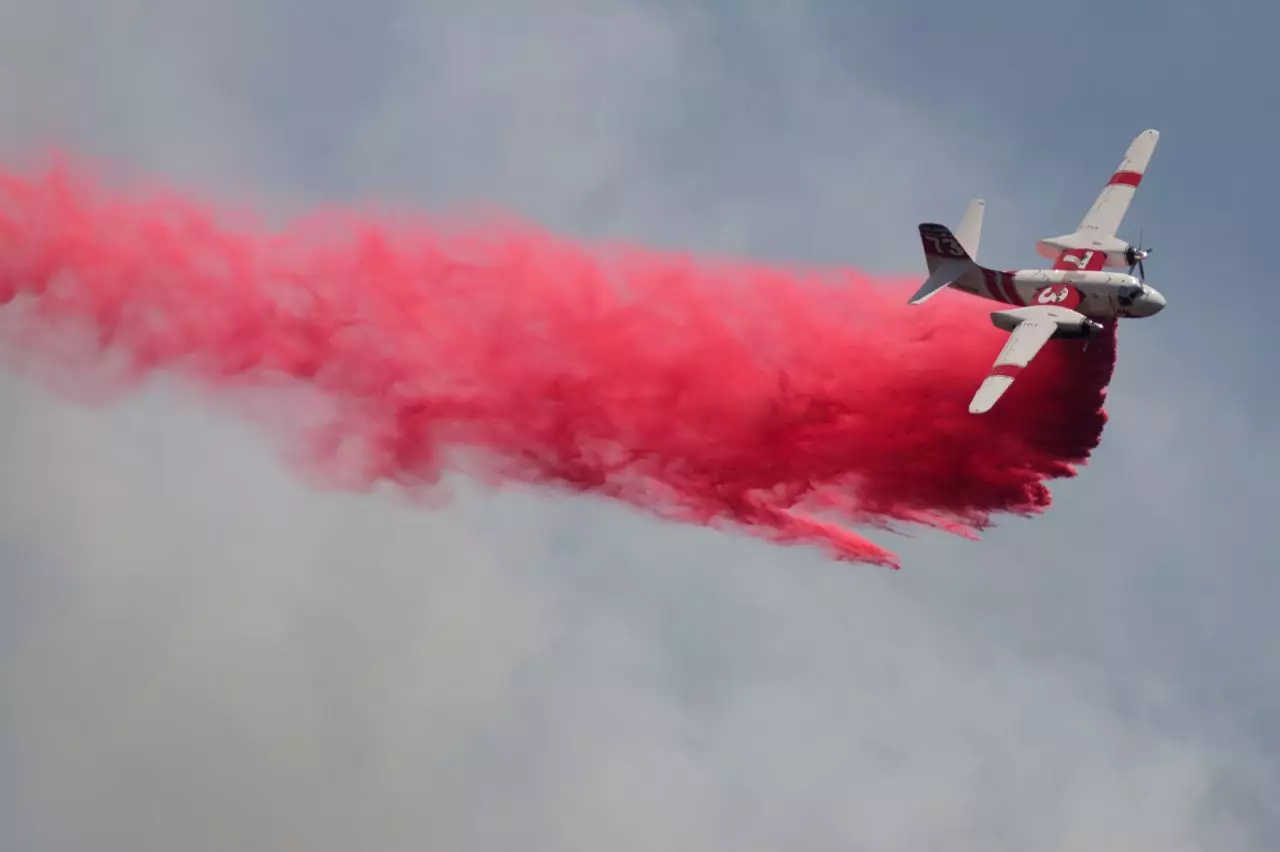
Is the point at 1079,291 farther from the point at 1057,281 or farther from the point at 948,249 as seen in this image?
the point at 948,249

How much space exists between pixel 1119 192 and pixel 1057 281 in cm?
504

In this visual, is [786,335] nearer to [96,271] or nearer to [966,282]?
[966,282]

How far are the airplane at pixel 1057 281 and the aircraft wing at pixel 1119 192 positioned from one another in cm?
3

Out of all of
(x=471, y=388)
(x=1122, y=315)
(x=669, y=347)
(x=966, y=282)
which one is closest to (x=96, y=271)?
(x=471, y=388)

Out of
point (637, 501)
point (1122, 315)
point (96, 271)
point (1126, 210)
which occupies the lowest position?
point (637, 501)

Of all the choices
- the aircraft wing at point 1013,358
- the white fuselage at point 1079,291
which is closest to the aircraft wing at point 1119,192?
the white fuselage at point 1079,291

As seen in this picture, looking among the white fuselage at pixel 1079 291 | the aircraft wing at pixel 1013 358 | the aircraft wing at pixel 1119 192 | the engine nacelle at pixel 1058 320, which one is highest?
the aircraft wing at pixel 1119 192

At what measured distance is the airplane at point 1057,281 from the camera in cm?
4447

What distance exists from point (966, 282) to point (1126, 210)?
17.1ft

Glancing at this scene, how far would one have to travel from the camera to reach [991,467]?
150 feet

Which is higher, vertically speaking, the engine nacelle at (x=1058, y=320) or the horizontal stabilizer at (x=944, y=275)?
the horizontal stabilizer at (x=944, y=275)

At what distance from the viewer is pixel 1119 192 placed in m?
50.0

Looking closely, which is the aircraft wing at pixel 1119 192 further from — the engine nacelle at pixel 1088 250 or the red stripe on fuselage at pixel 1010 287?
the red stripe on fuselage at pixel 1010 287

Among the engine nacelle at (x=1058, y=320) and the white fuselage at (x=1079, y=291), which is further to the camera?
the white fuselage at (x=1079, y=291)
